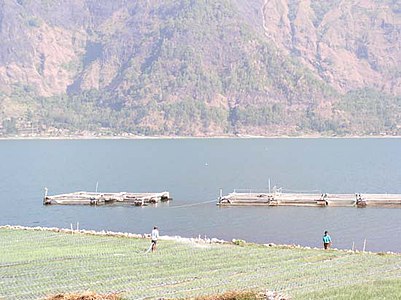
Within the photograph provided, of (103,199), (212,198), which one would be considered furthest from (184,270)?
(212,198)

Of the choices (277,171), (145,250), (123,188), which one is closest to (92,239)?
(145,250)

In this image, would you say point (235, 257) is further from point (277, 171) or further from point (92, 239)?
point (277, 171)

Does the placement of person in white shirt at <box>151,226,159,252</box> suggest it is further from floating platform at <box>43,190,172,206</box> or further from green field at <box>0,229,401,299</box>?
floating platform at <box>43,190,172,206</box>

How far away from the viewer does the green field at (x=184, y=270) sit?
35219 millimetres

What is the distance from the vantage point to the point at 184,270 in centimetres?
4194

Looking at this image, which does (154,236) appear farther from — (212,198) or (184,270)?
(212,198)

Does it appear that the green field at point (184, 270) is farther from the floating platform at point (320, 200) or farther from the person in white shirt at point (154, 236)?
the floating platform at point (320, 200)

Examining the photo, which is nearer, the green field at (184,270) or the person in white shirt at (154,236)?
the green field at (184,270)

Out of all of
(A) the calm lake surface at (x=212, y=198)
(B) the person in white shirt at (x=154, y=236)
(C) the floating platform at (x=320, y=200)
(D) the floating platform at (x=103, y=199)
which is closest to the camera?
(B) the person in white shirt at (x=154, y=236)

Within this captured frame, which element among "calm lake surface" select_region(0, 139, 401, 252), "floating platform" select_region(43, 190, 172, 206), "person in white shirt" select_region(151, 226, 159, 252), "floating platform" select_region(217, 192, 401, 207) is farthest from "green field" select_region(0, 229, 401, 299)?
"floating platform" select_region(43, 190, 172, 206)

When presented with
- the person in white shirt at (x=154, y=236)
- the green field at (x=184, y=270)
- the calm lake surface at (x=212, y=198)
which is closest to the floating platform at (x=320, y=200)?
the calm lake surface at (x=212, y=198)

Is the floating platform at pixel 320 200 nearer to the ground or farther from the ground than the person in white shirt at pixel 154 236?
farther from the ground

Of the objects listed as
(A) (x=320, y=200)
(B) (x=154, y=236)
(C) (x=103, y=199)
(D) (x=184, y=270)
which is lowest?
(D) (x=184, y=270)

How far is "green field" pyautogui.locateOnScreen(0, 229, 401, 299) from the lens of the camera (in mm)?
35219
